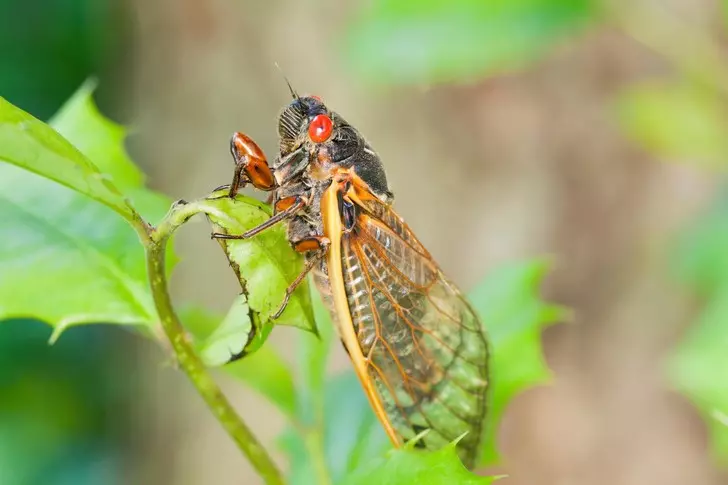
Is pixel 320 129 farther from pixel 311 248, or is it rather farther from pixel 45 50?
pixel 45 50

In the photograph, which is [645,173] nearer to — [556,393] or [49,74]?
[556,393]

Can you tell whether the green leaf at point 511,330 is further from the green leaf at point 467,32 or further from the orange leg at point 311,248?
the green leaf at point 467,32

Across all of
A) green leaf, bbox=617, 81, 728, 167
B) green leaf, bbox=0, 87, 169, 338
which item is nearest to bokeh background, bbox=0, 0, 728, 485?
green leaf, bbox=617, 81, 728, 167

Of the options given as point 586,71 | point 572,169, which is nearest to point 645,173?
point 572,169

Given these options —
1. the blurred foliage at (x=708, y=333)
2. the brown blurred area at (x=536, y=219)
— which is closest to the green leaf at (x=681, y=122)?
the blurred foliage at (x=708, y=333)

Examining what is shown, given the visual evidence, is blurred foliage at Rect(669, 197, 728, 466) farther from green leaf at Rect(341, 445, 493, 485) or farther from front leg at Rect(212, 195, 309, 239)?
front leg at Rect(212, 195, 309, 239)

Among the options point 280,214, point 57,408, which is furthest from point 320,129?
point 57,408
